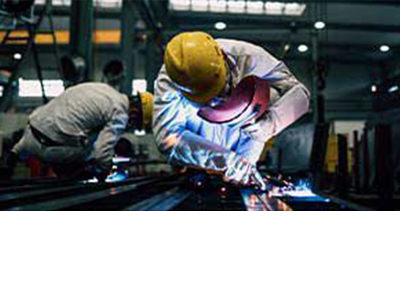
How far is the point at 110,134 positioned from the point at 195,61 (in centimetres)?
81

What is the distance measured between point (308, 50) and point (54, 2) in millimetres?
1775

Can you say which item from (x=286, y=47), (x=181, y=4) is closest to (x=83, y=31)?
(x=181, y=4)

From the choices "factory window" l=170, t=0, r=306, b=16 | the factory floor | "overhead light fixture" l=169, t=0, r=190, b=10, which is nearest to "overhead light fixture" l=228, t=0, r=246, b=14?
"factory window" l=170, t=0, r=306, b=16

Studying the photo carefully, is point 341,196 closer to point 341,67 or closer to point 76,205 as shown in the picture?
point 341,67

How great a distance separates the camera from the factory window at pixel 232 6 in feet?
3.26

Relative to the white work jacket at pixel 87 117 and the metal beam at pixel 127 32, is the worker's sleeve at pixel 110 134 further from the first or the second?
the metal beam at pixel 127 32

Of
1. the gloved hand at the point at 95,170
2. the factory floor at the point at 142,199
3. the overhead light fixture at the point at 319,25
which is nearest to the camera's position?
the factory floor at the point at 142,199

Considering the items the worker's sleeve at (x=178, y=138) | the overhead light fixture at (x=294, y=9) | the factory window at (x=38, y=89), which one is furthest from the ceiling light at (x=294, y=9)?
the factory window at (x=38, y=89)

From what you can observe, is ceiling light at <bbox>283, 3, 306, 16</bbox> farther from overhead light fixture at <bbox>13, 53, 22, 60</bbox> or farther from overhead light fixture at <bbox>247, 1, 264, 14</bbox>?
overhead light fixture at <bbox>13, 53, 22, 60</bbox>

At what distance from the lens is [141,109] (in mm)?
1530

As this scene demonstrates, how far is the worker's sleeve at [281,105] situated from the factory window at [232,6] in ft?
0.54

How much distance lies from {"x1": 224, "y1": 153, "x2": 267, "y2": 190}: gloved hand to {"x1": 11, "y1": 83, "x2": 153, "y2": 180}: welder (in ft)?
1.63

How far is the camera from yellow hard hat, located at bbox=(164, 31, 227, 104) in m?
0.92
